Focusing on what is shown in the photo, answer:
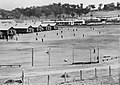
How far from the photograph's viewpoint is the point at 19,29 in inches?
3519

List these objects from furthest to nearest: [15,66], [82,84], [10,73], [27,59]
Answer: [27,59]
[15,66]
[10,73]
[82,84]

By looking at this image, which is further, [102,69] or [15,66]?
[15,66]

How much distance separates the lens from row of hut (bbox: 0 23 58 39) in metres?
76.8

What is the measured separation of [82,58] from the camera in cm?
3681

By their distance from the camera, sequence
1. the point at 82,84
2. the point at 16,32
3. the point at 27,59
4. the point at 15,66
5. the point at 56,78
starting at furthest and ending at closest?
the point at 16,32 < the point at 27,59 < the point at 15,66 < the point at 56,78 < the point at 82,84

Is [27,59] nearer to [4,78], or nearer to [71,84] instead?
[4,78]

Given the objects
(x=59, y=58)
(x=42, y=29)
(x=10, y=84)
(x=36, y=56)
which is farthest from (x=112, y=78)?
(x=42, y=29)

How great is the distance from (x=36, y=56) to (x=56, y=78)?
14944 millimetres

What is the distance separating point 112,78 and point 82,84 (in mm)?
2913

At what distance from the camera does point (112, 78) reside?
22641 mm

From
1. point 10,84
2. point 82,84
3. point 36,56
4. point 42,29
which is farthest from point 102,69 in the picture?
point 42,29

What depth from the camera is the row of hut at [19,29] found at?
7676cm

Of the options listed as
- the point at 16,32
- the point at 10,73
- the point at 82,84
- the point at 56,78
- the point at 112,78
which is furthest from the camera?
the point at 16,32

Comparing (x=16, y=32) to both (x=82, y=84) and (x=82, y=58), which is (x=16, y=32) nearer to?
(x=82, y=58)
